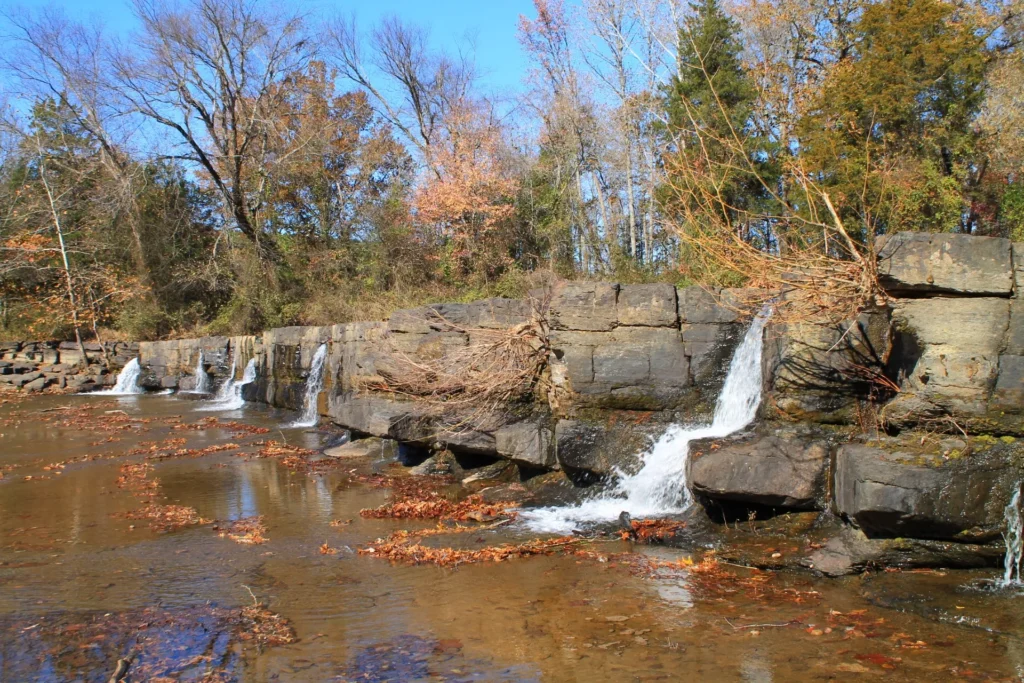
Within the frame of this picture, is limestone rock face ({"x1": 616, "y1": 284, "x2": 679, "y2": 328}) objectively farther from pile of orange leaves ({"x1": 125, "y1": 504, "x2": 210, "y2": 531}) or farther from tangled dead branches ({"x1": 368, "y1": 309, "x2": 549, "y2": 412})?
pile of orange leaves ({"x1": 125, "y1": 504, "x2": 210, "y2": 531})

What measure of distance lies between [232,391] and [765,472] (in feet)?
54.9

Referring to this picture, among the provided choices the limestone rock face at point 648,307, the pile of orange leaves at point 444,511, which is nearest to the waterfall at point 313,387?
the pile of orange leaves at point 444,511

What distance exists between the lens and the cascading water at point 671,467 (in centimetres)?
836

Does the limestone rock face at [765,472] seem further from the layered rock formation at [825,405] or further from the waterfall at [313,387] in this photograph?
the waterfall at [313,387]

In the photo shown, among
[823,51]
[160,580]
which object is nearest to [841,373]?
[160,580]

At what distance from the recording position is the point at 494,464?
11.0m

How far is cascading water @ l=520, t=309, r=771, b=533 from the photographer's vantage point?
27.4ft

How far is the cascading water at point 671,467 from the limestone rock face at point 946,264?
147 cm

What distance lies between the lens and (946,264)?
726cm

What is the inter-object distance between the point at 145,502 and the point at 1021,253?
9.87 meters

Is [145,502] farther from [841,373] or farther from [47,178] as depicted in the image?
[47,178]

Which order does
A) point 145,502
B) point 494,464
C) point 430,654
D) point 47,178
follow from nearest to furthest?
point 430,654, point 145,502, point 494,464, point 47,178

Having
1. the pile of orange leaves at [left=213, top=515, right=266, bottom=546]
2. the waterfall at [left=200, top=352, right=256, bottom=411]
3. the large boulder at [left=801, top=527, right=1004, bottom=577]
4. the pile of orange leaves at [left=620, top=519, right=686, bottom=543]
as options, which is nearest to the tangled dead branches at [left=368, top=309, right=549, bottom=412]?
the pile of orange leaves at [left=213, top=515, right=266, bottom=546]

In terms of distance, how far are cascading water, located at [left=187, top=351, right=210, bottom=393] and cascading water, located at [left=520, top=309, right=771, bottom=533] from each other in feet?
53.2
